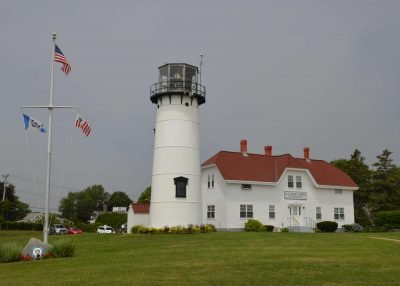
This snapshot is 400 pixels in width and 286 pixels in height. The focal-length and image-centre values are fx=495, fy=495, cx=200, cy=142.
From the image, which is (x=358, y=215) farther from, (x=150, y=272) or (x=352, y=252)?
(x=150, y=272)

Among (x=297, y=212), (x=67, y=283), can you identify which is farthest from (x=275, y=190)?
(x=67, y=283)

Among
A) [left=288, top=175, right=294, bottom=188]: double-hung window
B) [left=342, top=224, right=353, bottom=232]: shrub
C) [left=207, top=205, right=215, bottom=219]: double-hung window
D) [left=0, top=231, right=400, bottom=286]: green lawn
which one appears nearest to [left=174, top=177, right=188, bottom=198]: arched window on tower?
[left=207, top=205, right=215, bottom=219]: double-hung window

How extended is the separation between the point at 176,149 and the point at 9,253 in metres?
16.2

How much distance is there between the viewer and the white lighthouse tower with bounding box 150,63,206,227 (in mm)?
33812

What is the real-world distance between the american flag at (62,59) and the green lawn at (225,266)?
8.73 meters

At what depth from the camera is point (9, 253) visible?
19.6m

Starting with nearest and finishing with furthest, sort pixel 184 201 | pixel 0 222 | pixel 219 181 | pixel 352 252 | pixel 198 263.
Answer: pixel 198 263, pixel 352 252, pixel 184 201, pixel 219 181, pixel 0 222

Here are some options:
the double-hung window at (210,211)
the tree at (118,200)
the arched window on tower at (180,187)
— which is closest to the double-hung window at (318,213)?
the double-hung window at (210,211)

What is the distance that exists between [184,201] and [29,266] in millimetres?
17208

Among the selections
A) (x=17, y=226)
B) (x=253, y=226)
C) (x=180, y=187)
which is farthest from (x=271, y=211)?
(x=17, y=226)

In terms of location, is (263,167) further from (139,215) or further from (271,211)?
(139,215)

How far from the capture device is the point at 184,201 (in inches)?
1334

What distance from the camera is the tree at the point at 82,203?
116 meters

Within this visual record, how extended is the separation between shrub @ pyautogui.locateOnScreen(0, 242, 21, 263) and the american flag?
28.4 ft
